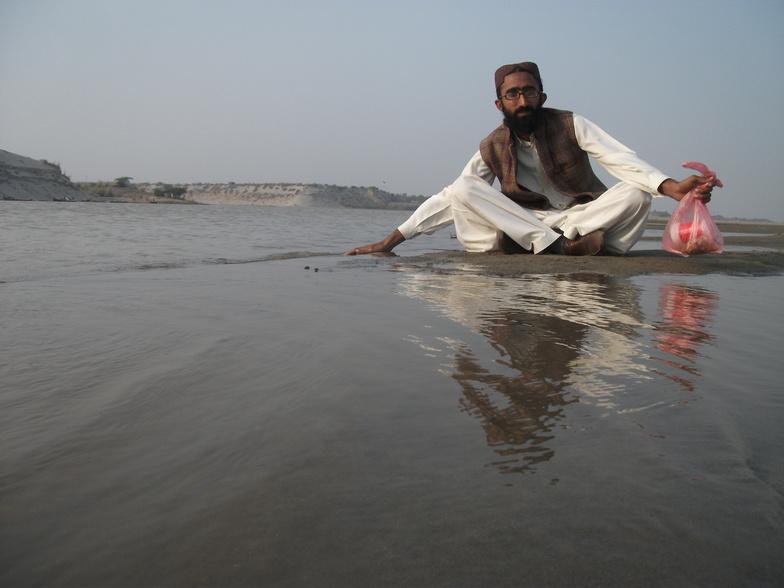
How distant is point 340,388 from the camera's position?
4.72ft

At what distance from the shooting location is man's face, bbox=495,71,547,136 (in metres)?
4.61

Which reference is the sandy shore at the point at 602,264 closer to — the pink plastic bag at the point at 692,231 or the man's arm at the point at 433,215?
the pink plastic bag at the point at 692,231

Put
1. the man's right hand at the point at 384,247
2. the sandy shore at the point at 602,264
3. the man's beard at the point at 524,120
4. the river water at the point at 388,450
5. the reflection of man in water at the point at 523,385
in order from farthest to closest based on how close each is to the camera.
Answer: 1. the man's right hand at the point at 384,247
2. the man's beard at the point at 524,120
3. the sandy shore at the point at 602,264
4. the reflection of man in water at the point at 523,385
5. the river water at the point at 388,450

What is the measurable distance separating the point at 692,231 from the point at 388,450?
14.0 ft

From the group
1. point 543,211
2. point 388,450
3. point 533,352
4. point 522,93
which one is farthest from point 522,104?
point 388,450

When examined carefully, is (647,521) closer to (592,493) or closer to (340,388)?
(592,493)

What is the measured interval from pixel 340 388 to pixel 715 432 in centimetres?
81

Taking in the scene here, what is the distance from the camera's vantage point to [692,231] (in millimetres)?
4551

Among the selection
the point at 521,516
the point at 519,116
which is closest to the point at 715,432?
the point at 521,516

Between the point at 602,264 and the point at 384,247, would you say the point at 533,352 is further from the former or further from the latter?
the point at 384,247

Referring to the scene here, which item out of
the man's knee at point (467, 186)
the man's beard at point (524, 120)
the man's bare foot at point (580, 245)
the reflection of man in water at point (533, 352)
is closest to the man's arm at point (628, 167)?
the man's beard at point (524, 120)

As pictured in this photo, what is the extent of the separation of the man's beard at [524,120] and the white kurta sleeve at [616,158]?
30 cm

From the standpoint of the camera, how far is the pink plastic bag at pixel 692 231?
4367 mm

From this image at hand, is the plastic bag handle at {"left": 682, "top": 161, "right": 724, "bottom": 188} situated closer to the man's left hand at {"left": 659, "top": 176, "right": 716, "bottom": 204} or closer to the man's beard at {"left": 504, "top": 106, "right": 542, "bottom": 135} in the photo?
the man's left hand at {"left": 659, "top": 176, "right": 716, "bottom": 204}
